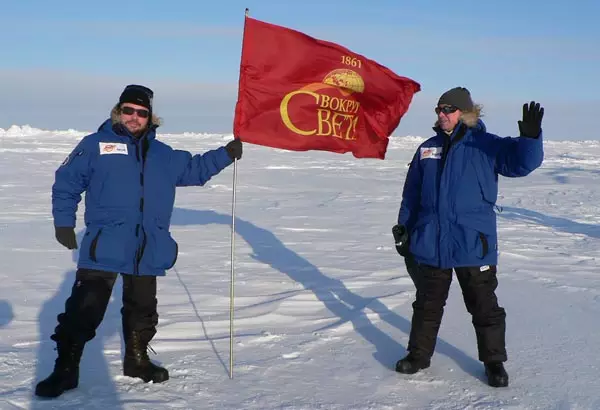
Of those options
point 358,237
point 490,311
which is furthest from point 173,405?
point 358,237

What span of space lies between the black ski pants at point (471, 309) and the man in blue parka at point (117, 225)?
159 cm

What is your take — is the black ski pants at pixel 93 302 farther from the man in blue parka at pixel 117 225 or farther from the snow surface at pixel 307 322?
the snow surface at pixel 307 322

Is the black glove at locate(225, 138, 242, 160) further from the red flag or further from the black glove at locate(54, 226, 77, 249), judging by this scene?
the black glove at locate(54, 226, 77, 249)

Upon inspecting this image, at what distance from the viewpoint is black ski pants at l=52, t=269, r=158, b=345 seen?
3650 millimetres

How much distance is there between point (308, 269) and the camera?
24.2 ft

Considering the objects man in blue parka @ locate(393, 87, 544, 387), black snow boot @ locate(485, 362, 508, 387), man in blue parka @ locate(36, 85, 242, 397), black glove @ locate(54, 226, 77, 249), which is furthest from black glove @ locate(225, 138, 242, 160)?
black snow boot @ locate(485, 362, 508, 387)

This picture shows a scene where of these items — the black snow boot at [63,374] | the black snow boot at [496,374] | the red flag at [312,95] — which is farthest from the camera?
the red flag at [312,95]

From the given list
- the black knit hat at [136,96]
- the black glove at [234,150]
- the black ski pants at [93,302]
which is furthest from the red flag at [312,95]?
the black ski pants at [93,302]

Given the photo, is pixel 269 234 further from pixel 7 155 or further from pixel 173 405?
pixel 7 155

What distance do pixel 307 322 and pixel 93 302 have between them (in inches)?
80.6

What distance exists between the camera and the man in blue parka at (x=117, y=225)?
367cm

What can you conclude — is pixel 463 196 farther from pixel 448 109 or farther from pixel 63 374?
pixel 63 374

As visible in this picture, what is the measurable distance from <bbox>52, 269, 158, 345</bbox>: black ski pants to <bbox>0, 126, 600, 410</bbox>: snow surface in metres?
0.34

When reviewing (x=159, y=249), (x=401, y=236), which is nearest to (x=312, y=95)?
(x=401, y=236)
